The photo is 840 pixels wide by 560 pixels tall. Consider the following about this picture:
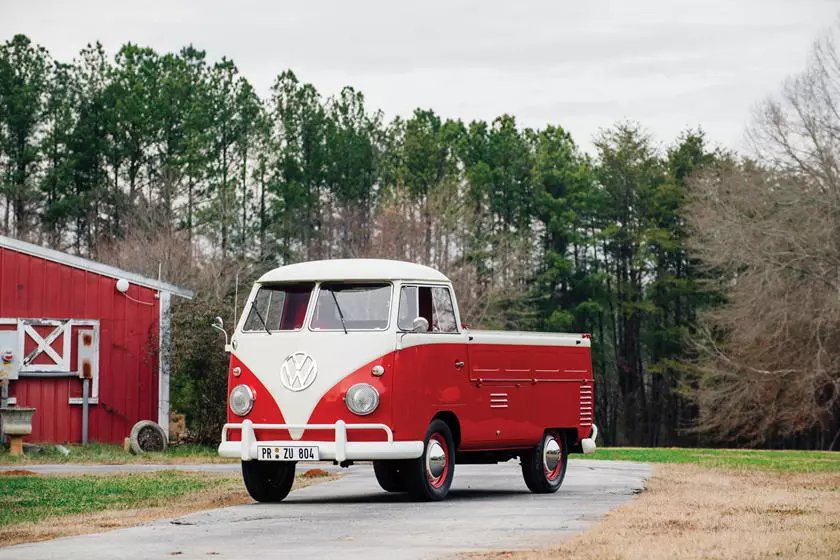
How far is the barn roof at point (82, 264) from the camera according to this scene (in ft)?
98.8

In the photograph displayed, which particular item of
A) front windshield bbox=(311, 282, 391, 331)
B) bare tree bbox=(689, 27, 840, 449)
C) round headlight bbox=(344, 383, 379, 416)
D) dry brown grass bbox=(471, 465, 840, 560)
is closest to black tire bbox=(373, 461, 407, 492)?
round headlight bbox=(344, 383, 379, 416)

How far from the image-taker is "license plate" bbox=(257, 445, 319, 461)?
49.2 ft

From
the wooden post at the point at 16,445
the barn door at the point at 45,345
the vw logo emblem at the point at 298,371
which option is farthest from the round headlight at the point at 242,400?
the barn door at the point at 45,345

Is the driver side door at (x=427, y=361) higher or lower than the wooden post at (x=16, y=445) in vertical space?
higher

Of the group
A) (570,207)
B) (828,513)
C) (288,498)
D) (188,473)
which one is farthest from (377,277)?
(570,207)

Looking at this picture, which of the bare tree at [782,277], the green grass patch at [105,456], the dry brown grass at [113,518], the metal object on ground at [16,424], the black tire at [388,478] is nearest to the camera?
the dry brown grass at [113,518]

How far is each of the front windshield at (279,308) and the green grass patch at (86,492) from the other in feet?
7.34

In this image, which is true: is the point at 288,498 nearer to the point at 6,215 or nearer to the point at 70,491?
the point at 70,491

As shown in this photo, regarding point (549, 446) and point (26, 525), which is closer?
point (26, 525)

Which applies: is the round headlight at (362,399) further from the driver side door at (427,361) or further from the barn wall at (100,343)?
the barn wall at (100,343)

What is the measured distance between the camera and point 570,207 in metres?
68.3

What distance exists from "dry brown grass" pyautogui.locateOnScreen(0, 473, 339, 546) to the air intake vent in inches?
174

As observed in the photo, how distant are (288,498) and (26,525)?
4306 mm

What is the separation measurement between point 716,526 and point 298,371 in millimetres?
4965
